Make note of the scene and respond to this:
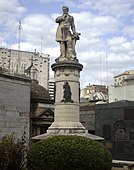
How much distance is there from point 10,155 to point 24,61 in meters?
58.8

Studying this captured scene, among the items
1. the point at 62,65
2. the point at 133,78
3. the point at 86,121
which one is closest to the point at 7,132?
the point at 62,65

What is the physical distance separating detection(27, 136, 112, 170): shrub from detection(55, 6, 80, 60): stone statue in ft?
25.4

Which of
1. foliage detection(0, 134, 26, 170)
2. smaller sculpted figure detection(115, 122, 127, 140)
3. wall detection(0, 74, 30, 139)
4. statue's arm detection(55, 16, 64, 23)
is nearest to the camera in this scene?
foliage detection(0, 134, 26, 170)

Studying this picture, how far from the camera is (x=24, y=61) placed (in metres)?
67.7

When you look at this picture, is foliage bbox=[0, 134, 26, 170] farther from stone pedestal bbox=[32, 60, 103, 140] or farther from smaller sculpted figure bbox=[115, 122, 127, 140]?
smaller sculpted figure bbox=[115, 122, 127, 140]

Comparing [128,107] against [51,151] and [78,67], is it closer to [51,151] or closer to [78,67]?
[78,67]

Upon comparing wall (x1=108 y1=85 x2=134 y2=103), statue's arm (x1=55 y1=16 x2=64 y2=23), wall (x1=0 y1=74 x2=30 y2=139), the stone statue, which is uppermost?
statue's arm (x1=55 y1=16 x2=64 y2=23)

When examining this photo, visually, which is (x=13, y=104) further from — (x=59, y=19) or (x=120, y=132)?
(x=120, y=132)

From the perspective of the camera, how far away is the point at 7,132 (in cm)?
1861

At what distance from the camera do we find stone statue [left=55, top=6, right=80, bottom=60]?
698 inches

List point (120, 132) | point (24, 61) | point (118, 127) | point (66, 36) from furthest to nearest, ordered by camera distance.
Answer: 1. point (24, 61)
2. point (118, 127)
3. point (120, 132)
4. point (66, 36)

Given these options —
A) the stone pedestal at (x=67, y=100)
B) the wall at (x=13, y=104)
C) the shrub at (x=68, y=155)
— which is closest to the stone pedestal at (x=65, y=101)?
the stone pedestal at (x=67, y=100)

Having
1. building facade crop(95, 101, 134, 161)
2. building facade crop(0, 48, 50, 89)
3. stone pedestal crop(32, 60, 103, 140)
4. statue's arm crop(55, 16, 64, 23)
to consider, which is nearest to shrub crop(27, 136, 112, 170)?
stone pedestal crop(32, 60, 103, 140)

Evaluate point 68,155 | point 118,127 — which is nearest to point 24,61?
point 118,127
